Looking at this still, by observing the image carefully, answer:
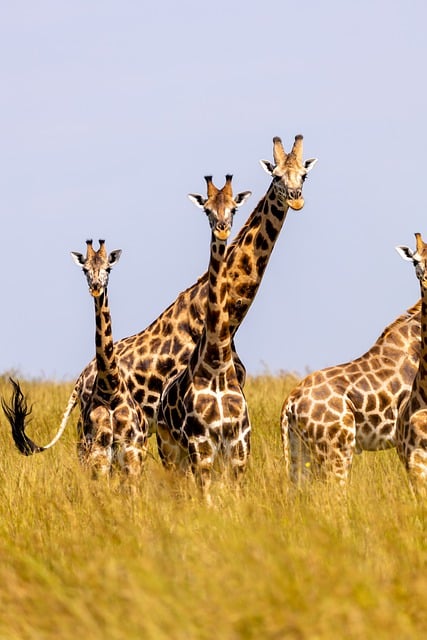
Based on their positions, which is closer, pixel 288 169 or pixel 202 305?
pixel 288 169

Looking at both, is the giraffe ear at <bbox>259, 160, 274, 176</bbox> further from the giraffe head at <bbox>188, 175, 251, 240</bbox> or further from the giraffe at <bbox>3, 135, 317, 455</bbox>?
the giraffe head at <bbox>188, 175, 251, 240</bbox>

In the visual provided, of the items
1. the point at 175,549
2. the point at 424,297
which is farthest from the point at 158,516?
the point at 424,297

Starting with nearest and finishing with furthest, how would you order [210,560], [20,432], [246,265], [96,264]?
[210,560] < [96,264] < [246,265] < [20,432]

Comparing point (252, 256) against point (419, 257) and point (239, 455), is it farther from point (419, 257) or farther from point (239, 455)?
point (239, 455)

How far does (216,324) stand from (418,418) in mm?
1561

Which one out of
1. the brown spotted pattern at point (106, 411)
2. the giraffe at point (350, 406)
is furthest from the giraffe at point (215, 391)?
the giraffe at point (350, 406)

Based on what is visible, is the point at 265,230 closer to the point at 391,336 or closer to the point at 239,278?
the point at 239,278

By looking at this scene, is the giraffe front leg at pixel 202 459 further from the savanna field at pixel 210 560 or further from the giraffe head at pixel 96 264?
the giraffe head at pixel 96 264

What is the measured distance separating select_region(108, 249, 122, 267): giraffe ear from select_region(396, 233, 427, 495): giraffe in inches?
89.6

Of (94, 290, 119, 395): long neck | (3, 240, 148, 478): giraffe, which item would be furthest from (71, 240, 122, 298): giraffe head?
(94, 290, 119, 395): long neck

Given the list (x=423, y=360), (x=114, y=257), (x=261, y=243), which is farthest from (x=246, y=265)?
(x=423, y=360)

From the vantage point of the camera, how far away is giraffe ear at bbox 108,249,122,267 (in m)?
10.1

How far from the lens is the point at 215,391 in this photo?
9.06 metres

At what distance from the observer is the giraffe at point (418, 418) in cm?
894
